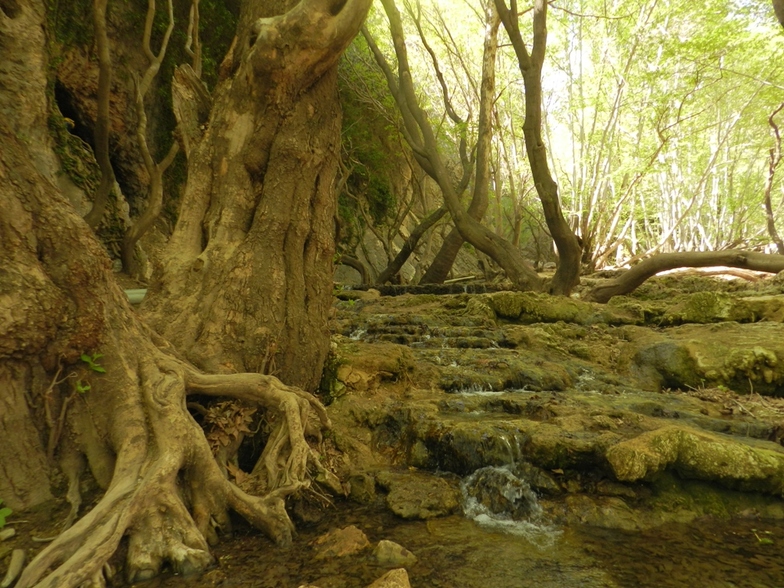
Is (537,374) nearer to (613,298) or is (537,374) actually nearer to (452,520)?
(452,520)

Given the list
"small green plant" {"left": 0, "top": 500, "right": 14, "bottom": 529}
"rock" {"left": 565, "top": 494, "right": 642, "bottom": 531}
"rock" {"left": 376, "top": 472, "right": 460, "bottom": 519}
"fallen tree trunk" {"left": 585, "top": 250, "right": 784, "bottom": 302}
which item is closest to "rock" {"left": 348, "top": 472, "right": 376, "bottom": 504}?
"rock" {"left": 376, "top": 472, "right": 460, "bottom": 519}

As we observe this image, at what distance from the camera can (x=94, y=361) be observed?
2824 millimetres

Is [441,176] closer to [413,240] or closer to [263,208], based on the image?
[413,240]

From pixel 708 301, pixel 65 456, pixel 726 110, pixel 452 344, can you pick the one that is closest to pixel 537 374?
A: pixel 452 344

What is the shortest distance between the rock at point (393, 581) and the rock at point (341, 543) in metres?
0.47

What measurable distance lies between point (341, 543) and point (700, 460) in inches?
110

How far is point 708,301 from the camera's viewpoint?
25.4 ft

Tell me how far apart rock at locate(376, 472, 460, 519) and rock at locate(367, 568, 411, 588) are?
3.16 feet

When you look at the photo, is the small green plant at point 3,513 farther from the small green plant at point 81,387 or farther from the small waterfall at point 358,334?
the small waterfall at point 358,334

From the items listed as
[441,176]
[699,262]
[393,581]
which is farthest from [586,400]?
[441,176]

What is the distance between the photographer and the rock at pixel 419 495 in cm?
333

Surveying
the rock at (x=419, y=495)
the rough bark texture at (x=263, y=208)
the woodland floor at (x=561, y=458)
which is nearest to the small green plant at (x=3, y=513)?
the woodland floor at (x=561, y=458)

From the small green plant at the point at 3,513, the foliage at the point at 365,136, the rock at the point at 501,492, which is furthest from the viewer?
the foliage at the point at 365,136

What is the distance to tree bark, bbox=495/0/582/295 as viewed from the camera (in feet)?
27.0
